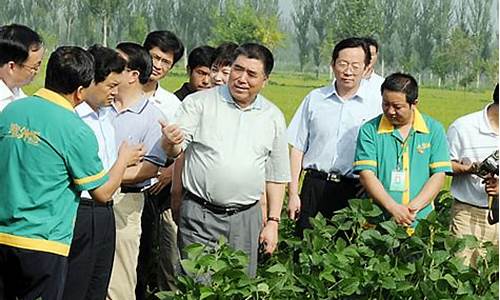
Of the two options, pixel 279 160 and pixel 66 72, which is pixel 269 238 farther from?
pixel 66 72

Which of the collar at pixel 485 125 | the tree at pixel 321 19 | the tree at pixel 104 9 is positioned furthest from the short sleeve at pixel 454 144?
the tree at pixel 321 19

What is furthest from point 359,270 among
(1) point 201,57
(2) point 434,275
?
(1) point 201,57

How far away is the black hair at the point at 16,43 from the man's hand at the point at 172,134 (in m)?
0.63

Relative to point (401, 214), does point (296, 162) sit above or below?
above

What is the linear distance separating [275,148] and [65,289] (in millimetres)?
1099

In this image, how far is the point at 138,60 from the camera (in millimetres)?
4199

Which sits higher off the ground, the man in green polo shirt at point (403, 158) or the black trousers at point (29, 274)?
the man in green polo shirt at point (403, 158)

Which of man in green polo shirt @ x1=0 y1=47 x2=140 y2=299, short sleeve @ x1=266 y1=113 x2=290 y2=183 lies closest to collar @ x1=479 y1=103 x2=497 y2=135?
short sleeve @ x1=266 y1=113 x2=290 y2=183

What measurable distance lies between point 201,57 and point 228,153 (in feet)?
4.40

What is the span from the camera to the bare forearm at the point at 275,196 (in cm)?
423

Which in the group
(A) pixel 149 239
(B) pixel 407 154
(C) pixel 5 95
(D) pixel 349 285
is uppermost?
(C) pixel 5 95

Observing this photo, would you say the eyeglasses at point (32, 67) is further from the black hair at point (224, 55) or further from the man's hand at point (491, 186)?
the man's hand at point (491, 186)

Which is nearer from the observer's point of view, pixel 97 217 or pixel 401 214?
pixel 97 217

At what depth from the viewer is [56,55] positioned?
335 centimetres
